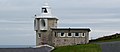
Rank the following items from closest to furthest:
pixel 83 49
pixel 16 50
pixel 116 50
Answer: pixel 116 50 → pixel 83 49 → pixel 16 50

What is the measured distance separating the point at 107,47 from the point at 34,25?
40137mm

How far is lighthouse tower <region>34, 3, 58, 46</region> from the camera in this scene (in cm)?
6425

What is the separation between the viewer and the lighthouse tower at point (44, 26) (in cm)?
6425

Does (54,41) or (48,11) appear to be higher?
(48,11)

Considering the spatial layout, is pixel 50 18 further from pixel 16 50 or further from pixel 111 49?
pixel 111 49

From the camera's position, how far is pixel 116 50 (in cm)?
2581

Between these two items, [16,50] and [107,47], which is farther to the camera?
[16,50]

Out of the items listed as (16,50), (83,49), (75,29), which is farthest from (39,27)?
(83,49)

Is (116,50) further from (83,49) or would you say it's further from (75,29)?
(75,29)

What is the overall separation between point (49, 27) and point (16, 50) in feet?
77.9

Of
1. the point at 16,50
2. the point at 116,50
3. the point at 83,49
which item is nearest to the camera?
the point at 116,50

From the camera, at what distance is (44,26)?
65.6m

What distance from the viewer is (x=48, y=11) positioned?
64.2 meters

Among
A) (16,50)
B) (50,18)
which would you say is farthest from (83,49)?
(50,18)
